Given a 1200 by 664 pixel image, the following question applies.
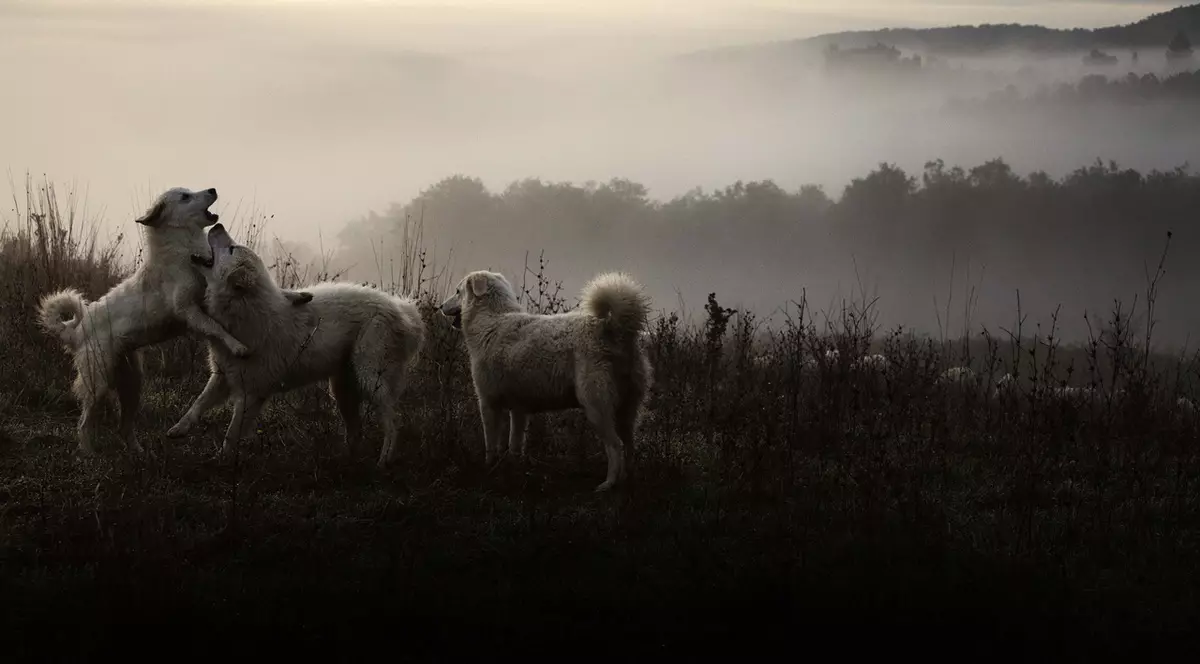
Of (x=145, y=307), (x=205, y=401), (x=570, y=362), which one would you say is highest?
(x=145, y=307)

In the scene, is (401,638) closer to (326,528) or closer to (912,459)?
(326,528)

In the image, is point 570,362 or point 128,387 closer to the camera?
point 570,362

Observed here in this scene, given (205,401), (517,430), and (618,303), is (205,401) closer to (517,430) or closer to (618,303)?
(517,430)

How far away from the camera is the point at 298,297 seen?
27.2 feet

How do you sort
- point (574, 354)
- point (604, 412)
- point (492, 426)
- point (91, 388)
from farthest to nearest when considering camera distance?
point (91, 388), point (492, 426), point (574, 354), point (604, 412)

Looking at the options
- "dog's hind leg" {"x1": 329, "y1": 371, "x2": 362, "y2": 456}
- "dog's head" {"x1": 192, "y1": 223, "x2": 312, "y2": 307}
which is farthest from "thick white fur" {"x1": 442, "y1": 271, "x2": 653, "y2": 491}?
"dog's head" {"x1": 192, "y1": 223, "x2": 312, "y2": 307}

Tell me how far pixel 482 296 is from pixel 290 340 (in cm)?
150

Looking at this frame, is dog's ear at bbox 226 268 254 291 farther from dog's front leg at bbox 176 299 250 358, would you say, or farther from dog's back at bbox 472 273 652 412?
dog's back at bbox 472 273 652 412

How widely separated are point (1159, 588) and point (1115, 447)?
358 cm

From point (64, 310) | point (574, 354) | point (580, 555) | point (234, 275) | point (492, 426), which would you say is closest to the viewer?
point (580, 555)

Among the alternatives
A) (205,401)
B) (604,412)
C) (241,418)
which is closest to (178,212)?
(205,401)

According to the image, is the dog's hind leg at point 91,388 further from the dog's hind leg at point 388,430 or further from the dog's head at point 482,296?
the dog's head at point 482,296

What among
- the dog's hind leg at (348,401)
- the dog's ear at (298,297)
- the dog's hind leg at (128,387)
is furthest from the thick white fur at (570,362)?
the dog's hind leg at (128,387)

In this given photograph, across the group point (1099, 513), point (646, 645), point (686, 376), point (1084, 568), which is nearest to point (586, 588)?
point (646, 645)
